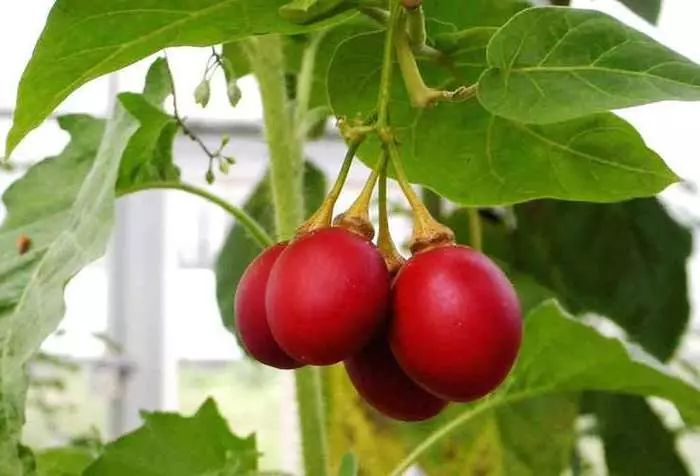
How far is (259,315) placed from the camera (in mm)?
361

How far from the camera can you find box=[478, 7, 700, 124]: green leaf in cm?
36

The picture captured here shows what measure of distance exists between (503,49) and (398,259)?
0.08 meters

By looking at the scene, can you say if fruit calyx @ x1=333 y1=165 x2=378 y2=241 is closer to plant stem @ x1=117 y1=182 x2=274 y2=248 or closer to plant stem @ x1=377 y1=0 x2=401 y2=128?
plant stem @ x1=377 y1=0 x2=401 y2=128

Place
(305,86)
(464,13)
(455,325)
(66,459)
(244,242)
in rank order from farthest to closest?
(244,242), (66,459), (305,86), (464,13), (455,325)

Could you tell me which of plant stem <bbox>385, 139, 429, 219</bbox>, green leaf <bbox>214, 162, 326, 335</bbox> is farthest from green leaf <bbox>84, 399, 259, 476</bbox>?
plant stem <bbox>385, 139, 429, 219</bbox>

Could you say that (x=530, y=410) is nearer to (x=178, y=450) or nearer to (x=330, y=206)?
(x=178, y=450)

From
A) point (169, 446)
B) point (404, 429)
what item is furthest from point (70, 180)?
point (404, 429)

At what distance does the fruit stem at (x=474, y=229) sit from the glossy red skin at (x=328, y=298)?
45cm

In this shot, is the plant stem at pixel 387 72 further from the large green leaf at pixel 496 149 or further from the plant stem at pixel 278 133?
the plant stem at pixel 278 133

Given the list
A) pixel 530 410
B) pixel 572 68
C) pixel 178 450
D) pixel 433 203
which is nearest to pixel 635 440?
pixel 530 410

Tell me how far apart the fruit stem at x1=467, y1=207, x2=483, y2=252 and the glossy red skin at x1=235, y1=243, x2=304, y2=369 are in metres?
0.41

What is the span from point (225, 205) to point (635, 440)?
39 cm

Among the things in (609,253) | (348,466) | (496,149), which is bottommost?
(609,253)

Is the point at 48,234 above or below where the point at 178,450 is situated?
above
